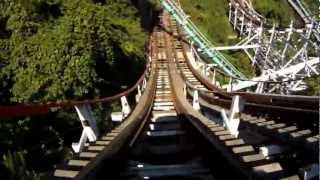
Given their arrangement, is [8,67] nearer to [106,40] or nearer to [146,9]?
[106,40]

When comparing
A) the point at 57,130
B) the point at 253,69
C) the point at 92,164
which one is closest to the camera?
the point at 92,164

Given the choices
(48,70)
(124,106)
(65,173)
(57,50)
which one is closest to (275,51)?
(57,50)

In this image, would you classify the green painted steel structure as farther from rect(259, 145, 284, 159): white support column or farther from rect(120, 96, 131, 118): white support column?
rect(259, 145, 284, 159): white support column

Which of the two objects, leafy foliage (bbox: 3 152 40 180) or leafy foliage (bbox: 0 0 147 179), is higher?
leafy foliage (bbox: 0 0 147 179)

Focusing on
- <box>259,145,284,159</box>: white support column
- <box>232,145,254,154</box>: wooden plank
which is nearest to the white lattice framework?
<box>259,145,284,159</box>: white support column

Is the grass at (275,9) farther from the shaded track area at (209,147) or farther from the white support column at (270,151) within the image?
the white support column at (270,151)

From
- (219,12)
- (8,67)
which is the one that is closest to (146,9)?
(219,12)

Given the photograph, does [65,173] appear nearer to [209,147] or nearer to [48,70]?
[209,147]

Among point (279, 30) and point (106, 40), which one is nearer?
point (106, 40)
